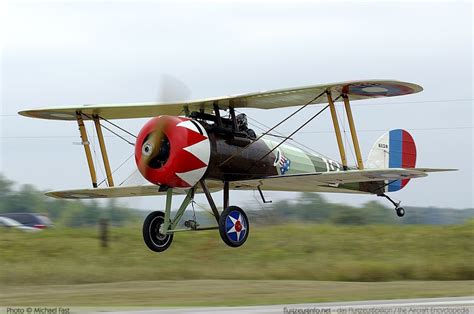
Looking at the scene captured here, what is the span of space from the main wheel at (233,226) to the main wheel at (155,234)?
50.2 inches

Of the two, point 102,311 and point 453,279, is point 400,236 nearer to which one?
point 453,279

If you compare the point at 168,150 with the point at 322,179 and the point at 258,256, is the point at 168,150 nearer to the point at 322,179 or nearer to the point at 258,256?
the point at 322,179

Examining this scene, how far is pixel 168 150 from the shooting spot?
637 inches

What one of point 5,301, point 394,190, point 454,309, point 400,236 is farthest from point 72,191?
point 400,236

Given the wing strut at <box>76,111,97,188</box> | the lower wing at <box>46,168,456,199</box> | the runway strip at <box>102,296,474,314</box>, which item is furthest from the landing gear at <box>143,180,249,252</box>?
the wing strut at <box>76,111,97,188</box>

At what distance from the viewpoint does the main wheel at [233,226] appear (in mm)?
16344

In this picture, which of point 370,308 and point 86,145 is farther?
point 86,145

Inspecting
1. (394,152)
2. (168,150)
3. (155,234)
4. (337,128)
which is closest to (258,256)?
(394,152)

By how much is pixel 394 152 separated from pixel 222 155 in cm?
625

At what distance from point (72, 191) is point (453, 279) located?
10012 millimetres

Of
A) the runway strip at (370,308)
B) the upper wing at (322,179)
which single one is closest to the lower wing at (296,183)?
the upper wing at (322,179)

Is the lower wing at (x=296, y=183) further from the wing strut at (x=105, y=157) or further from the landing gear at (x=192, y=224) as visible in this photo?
the landing gear at (x=192, y=224)

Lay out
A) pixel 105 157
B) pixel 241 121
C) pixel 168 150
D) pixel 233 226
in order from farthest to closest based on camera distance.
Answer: pixel 105 157
pixel 241 121
pixel 233 226
pixel 168 150

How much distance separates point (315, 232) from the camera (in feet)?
87.2
